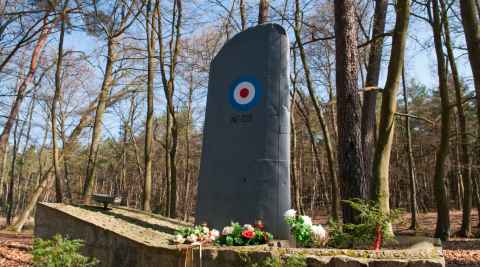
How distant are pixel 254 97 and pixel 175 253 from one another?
222cm

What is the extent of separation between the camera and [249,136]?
16.7ft

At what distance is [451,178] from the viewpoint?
1251 inches

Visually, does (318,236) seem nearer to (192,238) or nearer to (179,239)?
(192,238)

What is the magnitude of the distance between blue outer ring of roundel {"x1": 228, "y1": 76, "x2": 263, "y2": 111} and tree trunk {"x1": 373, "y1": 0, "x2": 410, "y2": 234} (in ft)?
10.7

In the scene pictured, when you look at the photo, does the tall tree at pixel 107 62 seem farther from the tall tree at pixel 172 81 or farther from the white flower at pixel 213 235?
the white flower at pixel 213 235

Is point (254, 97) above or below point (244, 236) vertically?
above

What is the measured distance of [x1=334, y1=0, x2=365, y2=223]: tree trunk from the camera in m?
5.55

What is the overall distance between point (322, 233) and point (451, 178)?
32.1 metres

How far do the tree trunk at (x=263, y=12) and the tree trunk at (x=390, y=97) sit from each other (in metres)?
4.36

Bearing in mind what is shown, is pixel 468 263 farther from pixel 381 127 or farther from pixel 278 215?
pixel 278 215

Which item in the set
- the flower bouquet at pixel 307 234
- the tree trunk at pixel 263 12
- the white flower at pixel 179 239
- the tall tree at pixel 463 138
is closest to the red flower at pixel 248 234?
the flower bouquet at pixel 307 234

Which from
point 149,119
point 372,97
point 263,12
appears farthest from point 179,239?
point 149,119

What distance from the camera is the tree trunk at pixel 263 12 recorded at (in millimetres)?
11109

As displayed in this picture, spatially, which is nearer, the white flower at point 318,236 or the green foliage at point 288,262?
the green foliage at point 288,262
